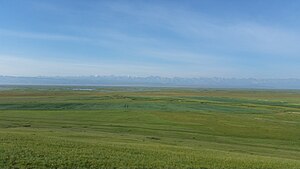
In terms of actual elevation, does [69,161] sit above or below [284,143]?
above

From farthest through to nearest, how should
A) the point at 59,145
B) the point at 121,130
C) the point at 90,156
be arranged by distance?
the point at 121,130, the point at 59,145, the point at 90,156

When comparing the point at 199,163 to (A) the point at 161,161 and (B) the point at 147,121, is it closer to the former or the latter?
(A) the point at 161,161

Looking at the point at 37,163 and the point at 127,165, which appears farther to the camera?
the point at 127,165

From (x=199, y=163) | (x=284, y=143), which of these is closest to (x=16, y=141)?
(x=199, y=163)

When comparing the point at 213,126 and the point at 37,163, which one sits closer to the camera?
the point at 37,163

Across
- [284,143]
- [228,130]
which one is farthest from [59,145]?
[228,130]

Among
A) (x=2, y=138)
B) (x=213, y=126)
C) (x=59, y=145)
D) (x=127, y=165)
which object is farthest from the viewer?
(x=213, y=126)

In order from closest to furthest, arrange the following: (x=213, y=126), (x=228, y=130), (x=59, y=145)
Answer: (x=59, y=145) < (x=228, y=130) < (x=213, y=126)

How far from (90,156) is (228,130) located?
37.3 metres

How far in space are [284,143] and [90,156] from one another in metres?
31.1

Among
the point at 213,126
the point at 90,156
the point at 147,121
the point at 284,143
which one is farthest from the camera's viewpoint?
the point at 147,121

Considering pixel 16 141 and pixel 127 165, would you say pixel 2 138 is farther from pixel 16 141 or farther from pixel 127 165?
pixel 127 165

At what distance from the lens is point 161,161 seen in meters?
22.2

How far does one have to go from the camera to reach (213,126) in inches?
2307
